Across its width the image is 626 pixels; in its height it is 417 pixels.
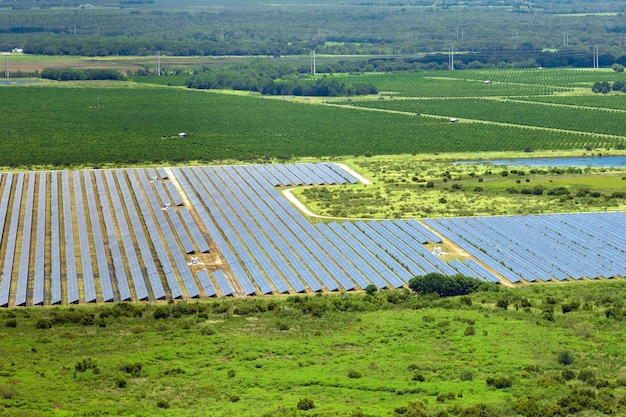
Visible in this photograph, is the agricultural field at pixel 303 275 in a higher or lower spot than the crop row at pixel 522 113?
lower

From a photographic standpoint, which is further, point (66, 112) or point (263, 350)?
point (66, 112)

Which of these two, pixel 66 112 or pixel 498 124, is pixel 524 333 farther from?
pixel 66 112

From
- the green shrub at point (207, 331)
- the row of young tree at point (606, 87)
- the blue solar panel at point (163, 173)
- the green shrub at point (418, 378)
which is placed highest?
the row of young tree at point (606, 87)

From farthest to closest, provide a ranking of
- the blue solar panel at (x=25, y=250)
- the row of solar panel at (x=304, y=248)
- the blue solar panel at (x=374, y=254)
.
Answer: the blue solar panel at (x=374, y=254) < the row of solar panel at (x=304, y=248) < the blue solar panel at (x=25, y=250)

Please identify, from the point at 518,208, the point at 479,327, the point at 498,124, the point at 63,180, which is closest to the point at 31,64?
the point at 498,124

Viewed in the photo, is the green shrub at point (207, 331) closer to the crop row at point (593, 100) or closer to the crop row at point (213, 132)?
the crop row at point (213, 132)

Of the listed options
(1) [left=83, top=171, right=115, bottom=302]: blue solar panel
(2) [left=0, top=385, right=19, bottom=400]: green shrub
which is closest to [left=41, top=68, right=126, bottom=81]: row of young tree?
(1) [left=83, top=171, right=115, bottom=302]: blue solar panel

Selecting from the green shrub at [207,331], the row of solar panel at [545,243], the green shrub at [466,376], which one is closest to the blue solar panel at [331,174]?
the row of solar panel at [545,243]
